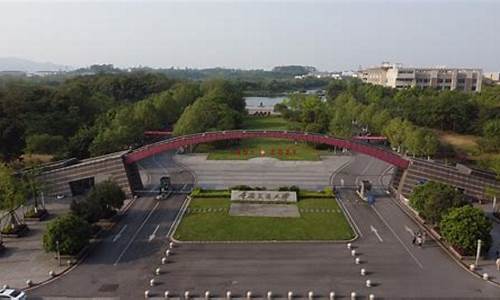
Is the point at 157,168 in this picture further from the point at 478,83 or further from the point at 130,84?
the point at 478,83

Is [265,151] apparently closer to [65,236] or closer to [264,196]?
[264,196]

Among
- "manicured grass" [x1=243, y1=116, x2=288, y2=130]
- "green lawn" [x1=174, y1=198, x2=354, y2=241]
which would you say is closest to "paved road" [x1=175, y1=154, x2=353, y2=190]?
"green lawn" [x1=174, y1=198, x2=354, y2=241]

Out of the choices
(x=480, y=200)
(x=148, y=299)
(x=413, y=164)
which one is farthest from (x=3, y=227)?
(x=480, y=200)

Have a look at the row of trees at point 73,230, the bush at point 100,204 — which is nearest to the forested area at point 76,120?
the bush at point 100,204

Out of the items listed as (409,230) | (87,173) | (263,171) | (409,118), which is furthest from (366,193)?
(409,118)

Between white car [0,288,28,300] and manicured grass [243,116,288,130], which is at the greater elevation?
manicured grass [243,116,288,130]

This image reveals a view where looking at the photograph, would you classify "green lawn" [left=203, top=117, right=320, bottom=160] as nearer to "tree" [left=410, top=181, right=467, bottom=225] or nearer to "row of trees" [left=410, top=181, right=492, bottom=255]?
"tree" [left=410, top=181, right=467, bottom=225]
